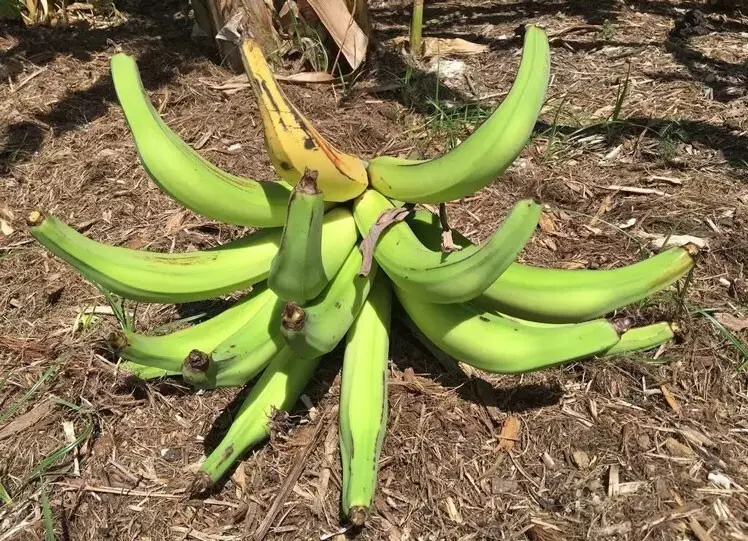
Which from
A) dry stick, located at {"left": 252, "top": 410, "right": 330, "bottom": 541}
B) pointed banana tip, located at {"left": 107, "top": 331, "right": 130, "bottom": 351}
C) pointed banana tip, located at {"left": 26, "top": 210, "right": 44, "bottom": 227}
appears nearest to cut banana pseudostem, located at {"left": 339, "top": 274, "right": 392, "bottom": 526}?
dry stick, located at {"left": 252, "top": 410, "right": 330, "bottom": 541}

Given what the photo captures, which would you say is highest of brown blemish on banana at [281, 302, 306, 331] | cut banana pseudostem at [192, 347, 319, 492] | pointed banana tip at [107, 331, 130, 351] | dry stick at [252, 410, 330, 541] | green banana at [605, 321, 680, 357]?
brown blemish on banana at [281, 302, 306, 331]

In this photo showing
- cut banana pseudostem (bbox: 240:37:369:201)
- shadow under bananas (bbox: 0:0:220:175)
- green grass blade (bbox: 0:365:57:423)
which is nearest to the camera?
cut banana pseudostem (bbox: 240:37:369:201)

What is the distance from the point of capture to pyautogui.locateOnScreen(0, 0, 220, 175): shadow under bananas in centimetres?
275

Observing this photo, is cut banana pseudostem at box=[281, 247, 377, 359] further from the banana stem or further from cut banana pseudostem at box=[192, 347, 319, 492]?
the banana stem

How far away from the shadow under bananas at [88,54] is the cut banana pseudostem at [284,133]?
179cm

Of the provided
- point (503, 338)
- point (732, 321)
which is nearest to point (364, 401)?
point (503, 338)

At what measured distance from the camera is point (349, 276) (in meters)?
1.43

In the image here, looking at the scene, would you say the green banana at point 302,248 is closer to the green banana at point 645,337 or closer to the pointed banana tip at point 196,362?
the pointed banana tip at point 196,362

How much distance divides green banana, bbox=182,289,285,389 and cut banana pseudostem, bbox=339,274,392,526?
0.19 m

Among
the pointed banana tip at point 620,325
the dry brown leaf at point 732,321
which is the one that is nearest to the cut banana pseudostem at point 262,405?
the pointed banana tip at point 620,325

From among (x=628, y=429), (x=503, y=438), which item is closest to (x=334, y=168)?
(x=503, y=438)

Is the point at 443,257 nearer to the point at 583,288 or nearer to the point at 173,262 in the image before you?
the point at 583,288

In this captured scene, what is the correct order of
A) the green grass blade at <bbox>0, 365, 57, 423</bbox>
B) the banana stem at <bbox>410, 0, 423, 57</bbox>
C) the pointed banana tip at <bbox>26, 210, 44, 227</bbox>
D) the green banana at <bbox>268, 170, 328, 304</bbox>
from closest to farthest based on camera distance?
the green banana at <bbox>268, 170, 328, 304</bbox>, the pointed banana tip at <bbox>26, 210, 44, 227</bbox>, the green grass blade at <bbox>0, 365, 57, 423</bbox>, the banana stem at <bbox>410, 0, 423, 57</bbox>

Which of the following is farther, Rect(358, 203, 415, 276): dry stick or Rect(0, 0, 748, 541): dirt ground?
Rect(0, 0, 748, 541): dirt ground
